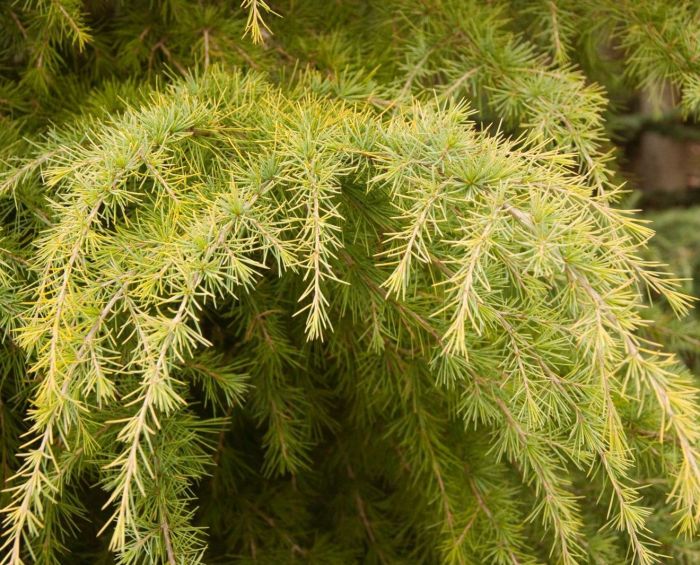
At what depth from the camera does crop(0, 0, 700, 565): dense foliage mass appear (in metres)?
0.67

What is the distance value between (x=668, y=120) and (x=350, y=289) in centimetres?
207

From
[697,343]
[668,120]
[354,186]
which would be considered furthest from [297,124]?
[668,120]

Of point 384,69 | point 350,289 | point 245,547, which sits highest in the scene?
point 384,69

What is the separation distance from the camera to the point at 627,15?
122 centimetres

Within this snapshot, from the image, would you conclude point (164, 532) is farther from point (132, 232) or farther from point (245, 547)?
point (245, 547)

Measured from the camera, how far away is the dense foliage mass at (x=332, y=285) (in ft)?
2.21

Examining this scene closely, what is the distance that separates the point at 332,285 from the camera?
1.01 meters

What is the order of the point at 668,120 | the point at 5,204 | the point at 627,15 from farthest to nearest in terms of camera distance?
the point at 668,120, the point at 627,15, the point at 5,204

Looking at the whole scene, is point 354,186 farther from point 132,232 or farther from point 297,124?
point 132,232

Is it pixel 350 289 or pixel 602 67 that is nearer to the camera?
pixel 350 289

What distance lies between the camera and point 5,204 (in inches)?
38.9

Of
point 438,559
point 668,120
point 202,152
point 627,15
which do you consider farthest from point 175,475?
point 668,120

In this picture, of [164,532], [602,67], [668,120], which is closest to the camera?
[164,532]

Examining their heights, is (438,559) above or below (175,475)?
below
